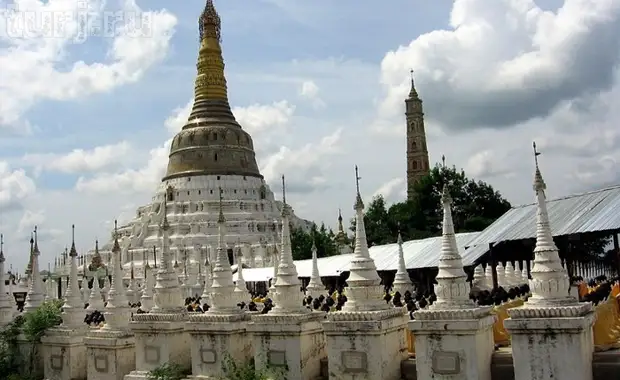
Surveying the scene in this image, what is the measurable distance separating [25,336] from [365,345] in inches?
401

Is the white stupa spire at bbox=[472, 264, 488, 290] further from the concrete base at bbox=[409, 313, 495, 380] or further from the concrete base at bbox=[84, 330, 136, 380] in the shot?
the concrete base at bbox=[84, 330, 136, 380]

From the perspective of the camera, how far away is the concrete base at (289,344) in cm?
1310

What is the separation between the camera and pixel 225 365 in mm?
13844

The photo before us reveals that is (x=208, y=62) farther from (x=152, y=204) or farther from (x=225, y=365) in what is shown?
(x=225, y=365)

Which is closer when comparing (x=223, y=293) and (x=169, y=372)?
(x=223, y=293)

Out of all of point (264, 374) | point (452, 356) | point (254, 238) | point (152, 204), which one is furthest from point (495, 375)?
point (152, 204)

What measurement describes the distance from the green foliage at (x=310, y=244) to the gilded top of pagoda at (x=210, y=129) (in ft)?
49.0

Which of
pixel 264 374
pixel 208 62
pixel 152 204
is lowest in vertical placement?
pixel 264 374

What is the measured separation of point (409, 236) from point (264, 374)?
45072 millimetres

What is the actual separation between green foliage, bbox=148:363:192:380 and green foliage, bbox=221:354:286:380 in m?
1.31

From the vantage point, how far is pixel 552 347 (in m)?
10.3

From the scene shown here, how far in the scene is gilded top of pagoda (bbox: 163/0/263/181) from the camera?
75.0m

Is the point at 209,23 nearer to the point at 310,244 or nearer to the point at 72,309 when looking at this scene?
the point at 310,244

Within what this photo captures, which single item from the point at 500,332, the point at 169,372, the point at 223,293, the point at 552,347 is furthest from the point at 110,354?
the point at 552,347
